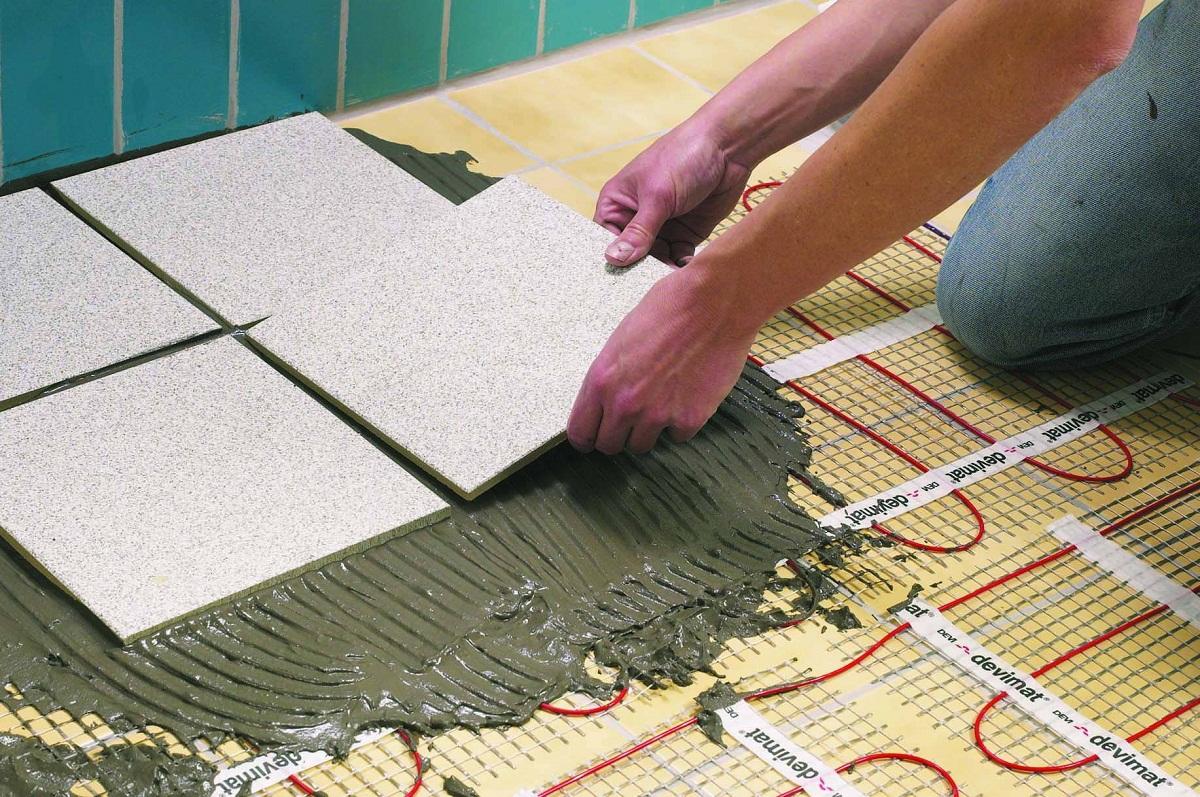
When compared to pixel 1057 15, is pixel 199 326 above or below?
below

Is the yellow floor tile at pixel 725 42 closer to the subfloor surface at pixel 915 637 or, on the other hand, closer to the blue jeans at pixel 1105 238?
the subfloor surface at pixel 915 637

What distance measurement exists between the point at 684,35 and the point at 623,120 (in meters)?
0.45

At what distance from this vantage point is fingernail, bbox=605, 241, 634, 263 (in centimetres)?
219

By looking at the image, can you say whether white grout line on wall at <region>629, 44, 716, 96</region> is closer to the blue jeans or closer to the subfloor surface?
the subfloor surface

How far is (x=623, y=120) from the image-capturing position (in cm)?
291

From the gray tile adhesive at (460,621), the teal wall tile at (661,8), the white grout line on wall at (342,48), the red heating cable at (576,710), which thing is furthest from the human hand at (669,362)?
the teal wall tile at (661,8)

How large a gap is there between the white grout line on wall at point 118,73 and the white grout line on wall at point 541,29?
0.88 metres

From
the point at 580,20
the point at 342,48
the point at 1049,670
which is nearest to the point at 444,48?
the point at 342,48

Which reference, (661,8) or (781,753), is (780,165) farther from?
(781,753)

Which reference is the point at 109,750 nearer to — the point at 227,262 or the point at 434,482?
the point at 434,482

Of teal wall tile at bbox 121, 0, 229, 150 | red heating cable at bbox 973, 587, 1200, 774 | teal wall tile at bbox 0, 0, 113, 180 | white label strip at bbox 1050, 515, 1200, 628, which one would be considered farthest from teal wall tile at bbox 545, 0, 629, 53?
red heating cable at bbox 973, 587, 1200, 774

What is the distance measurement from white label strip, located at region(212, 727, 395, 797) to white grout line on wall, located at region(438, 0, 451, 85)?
1.65 metres

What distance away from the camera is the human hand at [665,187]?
217 centimetres

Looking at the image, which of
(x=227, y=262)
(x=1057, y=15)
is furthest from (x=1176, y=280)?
(x=227, y=262)
